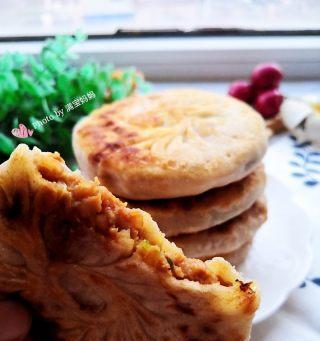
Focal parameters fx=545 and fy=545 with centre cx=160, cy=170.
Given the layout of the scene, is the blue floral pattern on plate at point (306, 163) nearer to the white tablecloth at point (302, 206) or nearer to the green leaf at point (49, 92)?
the white tablecloth at point (302, 206)

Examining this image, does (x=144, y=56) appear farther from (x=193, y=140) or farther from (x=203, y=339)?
(x=203, y=339)

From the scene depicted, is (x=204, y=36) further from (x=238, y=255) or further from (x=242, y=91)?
(x=238, y=255)

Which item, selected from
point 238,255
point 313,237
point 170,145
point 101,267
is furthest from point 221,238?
point 101,267

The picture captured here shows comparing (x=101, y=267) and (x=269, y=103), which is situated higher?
(x=101, y=267)

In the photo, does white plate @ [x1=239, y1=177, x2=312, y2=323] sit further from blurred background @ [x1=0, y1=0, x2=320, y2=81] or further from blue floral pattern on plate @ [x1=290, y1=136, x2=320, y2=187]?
blurred background @ [x1=0, y1=0, x2=320, y2=81]

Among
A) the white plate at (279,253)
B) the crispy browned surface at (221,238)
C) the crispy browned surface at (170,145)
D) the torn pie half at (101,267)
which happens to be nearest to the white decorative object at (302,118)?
the white plate at (279,253)
